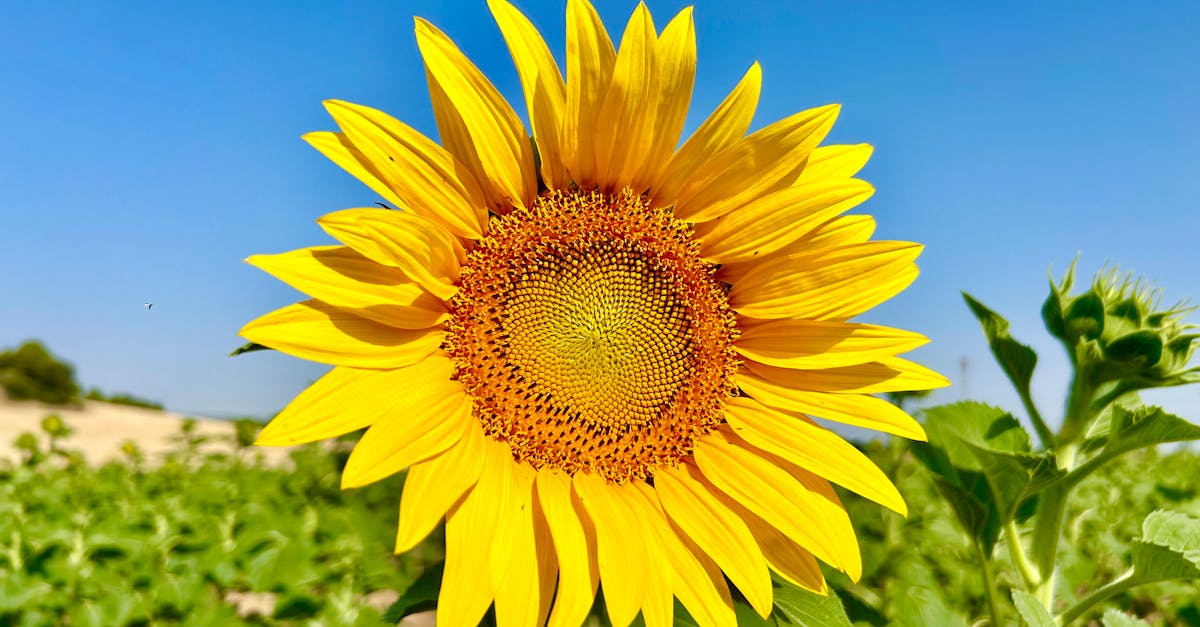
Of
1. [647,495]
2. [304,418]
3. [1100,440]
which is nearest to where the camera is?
[304,418]

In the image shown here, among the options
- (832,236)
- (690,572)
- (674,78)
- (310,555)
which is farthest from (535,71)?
(310,555)

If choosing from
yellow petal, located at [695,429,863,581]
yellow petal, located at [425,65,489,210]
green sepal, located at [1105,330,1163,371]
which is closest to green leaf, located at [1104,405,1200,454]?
green sepal, located at [1105,330,1163,371]

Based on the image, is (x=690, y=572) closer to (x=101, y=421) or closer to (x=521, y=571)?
(x=521, y=571)

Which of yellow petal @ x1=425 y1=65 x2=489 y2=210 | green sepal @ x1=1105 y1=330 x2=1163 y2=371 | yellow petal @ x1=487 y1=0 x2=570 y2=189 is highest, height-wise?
yellow petal @ x1=487 y1=0 x2=570 y2=189

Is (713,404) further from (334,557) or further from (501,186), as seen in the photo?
(334,557)

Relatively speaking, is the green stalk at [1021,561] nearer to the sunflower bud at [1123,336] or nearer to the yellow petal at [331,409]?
the sunflower bud at [1123,336]

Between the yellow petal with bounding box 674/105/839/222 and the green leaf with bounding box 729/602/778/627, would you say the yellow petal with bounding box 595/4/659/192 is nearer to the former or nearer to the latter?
the yellow petal with bounding box 674/105/839/222

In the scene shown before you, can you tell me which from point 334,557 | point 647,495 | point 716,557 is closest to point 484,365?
point 647,495
